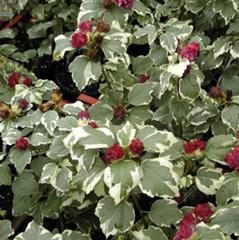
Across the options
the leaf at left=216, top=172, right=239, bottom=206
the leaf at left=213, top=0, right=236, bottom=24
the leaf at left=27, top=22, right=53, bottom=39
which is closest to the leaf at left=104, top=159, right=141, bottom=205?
the leaf at left=216, top=172, right=239, bottom=206

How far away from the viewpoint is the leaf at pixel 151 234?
1332 millimetres

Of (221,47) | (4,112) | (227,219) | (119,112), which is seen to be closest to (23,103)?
(4,112)

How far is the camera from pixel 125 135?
1248mm

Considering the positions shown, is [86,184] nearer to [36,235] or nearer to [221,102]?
[36,235]

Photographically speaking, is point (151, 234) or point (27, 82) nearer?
point (151, 234)

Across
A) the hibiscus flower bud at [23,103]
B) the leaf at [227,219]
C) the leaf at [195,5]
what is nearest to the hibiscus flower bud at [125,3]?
the leaf at [195,5]

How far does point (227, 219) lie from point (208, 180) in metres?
0.25

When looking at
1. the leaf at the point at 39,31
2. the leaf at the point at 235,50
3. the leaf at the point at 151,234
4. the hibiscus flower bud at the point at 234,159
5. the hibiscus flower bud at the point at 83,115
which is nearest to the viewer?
the hibiscus flower bud at the point at 234,159

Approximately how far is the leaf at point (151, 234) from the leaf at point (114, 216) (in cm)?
6

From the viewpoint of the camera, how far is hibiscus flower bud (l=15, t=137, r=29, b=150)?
1.52 m

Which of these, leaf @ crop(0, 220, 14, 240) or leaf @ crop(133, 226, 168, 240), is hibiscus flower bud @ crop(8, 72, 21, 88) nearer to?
leaf @ crop(0, 220, 14, 240)

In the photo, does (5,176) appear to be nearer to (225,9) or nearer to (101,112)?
(101,112)

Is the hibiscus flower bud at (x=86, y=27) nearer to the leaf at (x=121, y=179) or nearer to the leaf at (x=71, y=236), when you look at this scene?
the leaf at (x=121, y=179)

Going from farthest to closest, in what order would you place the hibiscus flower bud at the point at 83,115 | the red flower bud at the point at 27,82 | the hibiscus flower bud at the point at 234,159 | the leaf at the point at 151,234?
1. the red flower bud at the point at 27,82
2. the hibiscus flower bud at the point at 83,115
3. the leaf at the point at 151,234
4. the hibiscus flower bud at the point at 234,159
